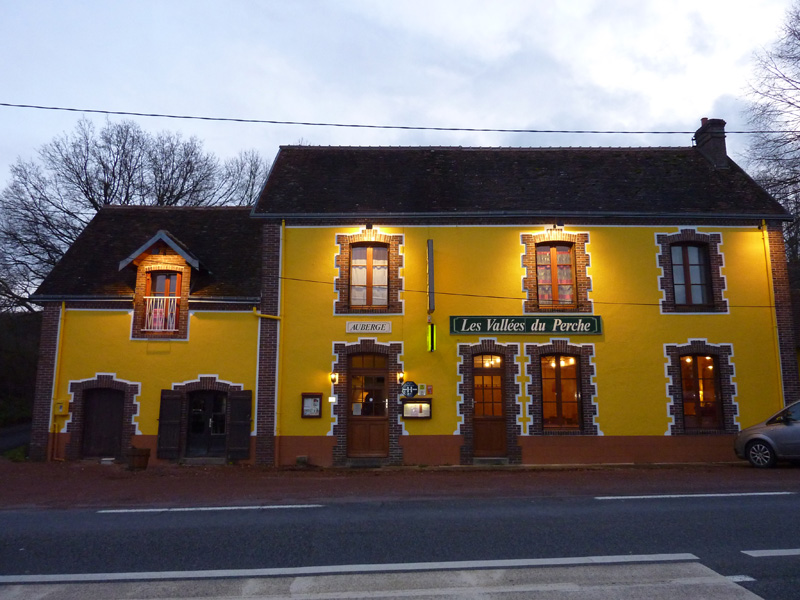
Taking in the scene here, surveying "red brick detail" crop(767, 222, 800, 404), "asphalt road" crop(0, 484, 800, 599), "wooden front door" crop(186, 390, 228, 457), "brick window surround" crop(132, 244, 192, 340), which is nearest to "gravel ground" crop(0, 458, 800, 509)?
"wooden front door" crop(186, 390, 228, 457)

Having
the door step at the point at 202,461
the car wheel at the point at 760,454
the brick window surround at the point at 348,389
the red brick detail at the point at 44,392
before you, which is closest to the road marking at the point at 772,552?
the car wheel at the point at 760,454

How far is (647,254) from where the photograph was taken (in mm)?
15992

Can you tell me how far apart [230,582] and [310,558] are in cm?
94

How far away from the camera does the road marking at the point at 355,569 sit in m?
5.66

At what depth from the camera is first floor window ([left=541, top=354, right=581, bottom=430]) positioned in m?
15.5

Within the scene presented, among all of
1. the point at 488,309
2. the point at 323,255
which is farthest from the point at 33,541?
the point at 488,309

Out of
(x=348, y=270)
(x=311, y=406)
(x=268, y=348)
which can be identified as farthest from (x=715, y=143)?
(x=268, y=348)

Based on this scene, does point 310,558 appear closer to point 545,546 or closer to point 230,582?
point 230,582

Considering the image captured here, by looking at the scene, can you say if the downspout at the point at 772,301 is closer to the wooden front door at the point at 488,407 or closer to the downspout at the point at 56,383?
the wooden front door at the point at 488,407

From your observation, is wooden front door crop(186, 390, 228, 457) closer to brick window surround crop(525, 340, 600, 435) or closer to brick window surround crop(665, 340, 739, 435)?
brick window surround crop(525, 340, 600, 435)

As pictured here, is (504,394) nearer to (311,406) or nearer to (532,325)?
(532,325)

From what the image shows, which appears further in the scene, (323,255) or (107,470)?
(323,255)

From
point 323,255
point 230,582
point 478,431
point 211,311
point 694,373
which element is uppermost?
point 323,255

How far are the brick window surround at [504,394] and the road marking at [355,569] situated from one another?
358 inches
